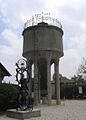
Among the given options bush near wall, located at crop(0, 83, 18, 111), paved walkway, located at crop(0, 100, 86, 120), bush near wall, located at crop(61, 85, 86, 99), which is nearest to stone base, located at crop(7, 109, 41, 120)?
paved walkway, located at crop(0, 100, 86, 120)

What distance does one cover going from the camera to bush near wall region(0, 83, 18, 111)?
20284 mm

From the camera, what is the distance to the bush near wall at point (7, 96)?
20.3 m

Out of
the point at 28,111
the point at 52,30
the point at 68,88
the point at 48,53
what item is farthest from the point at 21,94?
the point at 68,88

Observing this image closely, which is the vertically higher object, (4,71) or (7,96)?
(4,71)

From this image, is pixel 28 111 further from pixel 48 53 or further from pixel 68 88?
pixel 68 88

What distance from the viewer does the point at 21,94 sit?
62.6 feet

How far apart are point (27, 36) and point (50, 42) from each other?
9.40ft

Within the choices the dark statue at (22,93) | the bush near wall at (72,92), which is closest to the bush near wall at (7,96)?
the dark statue at (22,93)

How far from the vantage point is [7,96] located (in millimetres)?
20922

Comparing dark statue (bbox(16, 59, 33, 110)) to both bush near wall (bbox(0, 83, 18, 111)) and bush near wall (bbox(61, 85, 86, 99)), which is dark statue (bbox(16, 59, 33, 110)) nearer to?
bush near wall (bbox(0, 83, 18, 111))

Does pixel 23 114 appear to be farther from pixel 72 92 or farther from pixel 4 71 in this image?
pixel 72 92

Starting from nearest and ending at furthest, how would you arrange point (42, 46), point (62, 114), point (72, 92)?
point (62, 114) → point (42, 46) → point (72, 92)

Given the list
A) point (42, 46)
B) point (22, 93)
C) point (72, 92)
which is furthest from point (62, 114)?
point (72, 92)

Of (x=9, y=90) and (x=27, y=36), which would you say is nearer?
(x=9, y=90)
